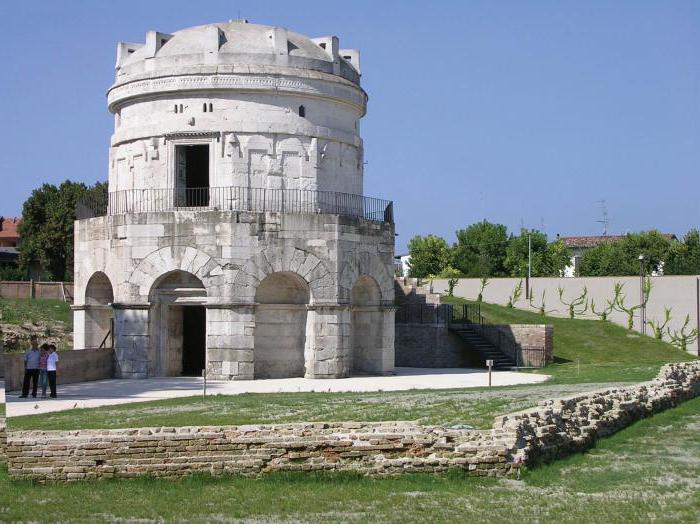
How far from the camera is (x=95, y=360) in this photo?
32812mm

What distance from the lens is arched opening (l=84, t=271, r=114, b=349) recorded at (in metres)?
36.6

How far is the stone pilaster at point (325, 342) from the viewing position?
34188 millimetres

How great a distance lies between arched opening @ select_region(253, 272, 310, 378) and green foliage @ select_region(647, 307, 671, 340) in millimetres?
21784

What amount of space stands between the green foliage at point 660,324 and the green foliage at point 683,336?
330 millimetres

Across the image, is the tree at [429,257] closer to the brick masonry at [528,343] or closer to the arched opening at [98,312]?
the brick masonry at [528,343]

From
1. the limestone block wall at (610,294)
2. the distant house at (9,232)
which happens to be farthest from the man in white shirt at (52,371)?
the distant house at (9,232)

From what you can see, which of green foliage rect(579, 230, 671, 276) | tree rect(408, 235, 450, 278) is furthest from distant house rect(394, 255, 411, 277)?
green foliage rect(579, 230, 671, 276)

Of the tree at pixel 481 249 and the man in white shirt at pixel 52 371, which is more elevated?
the tree at pixel 481 249

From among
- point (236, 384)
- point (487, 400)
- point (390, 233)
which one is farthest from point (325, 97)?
point (487, 400)

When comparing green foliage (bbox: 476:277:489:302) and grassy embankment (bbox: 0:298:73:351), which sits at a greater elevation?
green foliage (bbox: 476:277:489:302)

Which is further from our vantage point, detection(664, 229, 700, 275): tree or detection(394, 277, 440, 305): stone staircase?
detection(664, 229, 700, 275): tree

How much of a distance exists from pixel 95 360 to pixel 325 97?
37.8 ft

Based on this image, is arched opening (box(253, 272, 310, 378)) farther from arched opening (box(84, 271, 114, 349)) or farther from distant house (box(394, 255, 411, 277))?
distant house (box(394, 255, 411, 277))

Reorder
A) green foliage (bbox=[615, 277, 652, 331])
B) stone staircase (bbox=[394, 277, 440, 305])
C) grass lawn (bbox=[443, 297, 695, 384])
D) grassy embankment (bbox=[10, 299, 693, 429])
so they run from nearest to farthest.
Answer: grassy embankment (bbox=[10, 299, 693, 429]) → grass lawn (bbox=[443, 297, 695, 384]) → stone staircase (bbox=[394, 277, 440, 305]) → green foliage (bbox=[615, 277, 652, 331])
